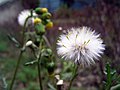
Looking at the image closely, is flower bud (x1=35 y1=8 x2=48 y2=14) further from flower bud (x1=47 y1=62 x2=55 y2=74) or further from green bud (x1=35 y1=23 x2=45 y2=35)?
flower bud (x1=47 y1=62 x2=55 y2=74)

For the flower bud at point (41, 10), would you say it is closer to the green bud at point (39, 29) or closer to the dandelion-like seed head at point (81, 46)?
the green bud at point (39, 29)

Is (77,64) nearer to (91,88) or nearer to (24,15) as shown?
(24,15)

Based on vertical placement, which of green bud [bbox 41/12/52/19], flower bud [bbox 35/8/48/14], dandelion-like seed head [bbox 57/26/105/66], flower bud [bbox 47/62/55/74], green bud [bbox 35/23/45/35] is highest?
flower bud [bbox 35/8/48/14]

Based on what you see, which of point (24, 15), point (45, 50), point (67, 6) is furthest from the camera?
point (67, 6)

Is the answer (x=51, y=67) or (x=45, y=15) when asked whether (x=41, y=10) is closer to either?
(x=45, y=15)

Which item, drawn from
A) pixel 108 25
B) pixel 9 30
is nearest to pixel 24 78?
pixel 108 25

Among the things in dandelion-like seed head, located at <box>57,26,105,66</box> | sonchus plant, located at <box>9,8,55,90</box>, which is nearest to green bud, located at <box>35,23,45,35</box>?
sonchus plant, located at <box>9,8,55,90</box>

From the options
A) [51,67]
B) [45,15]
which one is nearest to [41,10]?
[45,15]

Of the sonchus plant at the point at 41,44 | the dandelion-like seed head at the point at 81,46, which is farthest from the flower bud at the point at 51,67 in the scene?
the dandelion-like seed head at the point at 81,46
